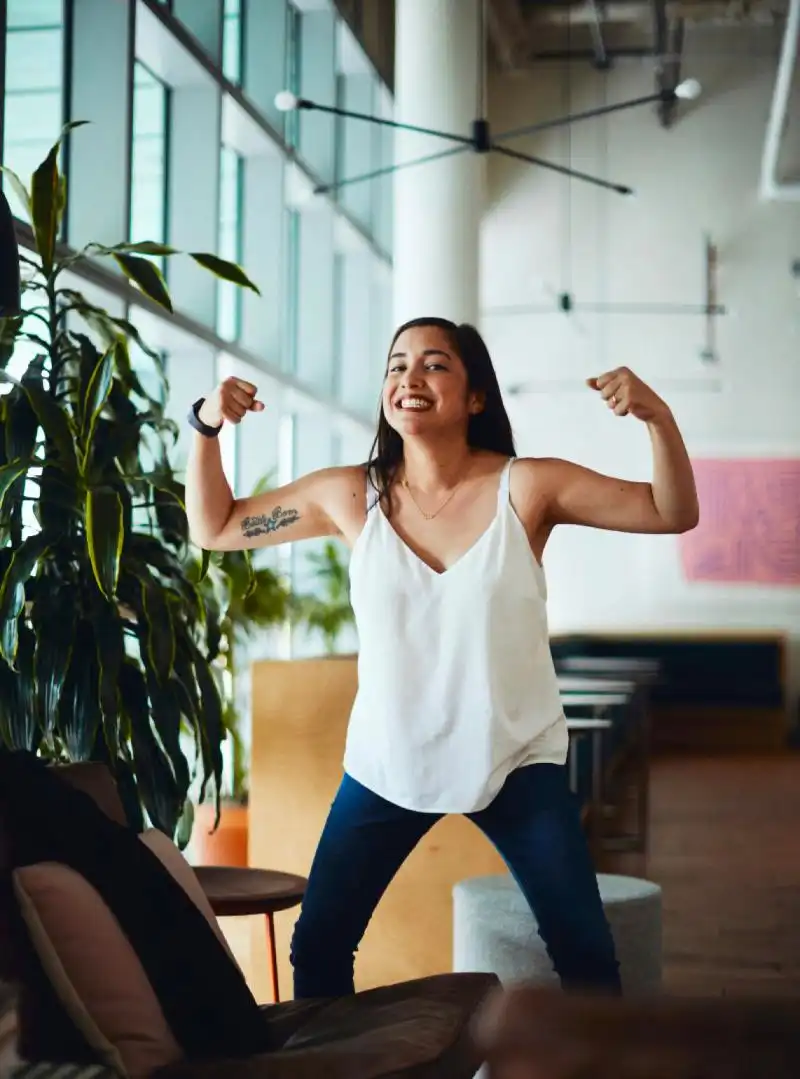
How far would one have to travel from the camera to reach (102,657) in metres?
2.76

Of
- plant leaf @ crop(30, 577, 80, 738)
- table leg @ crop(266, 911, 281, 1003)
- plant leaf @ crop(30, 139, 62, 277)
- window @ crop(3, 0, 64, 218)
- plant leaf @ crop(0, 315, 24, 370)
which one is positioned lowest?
table leg @ crop(266, 911, 281, 1003)

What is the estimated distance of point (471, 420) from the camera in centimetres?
248

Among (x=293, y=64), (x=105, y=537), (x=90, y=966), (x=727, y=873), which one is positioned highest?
(x=293, y=64)

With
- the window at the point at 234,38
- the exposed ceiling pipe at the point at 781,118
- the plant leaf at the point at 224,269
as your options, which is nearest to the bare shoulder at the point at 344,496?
the plant leaf at the point at 224,269

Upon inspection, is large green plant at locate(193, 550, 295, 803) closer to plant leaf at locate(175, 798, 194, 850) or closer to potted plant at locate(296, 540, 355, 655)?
plant leaf at locate(175, 798, 194, 850)

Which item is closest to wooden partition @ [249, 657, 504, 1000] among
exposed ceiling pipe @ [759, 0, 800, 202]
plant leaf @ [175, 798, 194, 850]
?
plant leaf @ [175, 798, 194, 850]

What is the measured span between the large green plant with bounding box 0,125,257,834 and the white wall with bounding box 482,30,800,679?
8527 millimetres

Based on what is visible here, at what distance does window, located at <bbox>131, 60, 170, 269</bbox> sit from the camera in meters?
6.06

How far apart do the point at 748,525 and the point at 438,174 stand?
5.77 m

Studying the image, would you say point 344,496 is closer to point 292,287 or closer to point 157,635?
point 157,635

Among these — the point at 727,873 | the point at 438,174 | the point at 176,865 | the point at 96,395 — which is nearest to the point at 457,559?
the point at 176,865

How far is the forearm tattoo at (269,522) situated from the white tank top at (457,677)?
0.82ft

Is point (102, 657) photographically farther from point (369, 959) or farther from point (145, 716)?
point (369, 959)

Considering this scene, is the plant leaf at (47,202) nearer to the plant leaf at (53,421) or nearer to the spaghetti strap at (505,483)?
the plant leaf at (53,421)
